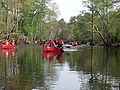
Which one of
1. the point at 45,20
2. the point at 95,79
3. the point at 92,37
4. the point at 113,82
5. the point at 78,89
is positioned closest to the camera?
the point at 78,89

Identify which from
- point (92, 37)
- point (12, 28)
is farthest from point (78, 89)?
point (92, 37)

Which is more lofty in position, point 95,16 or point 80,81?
point 95,16

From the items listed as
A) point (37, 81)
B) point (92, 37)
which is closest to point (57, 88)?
point (37, 81)

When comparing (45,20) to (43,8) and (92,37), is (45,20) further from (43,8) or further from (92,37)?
(92,37)

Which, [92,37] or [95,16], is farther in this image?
[92,37]

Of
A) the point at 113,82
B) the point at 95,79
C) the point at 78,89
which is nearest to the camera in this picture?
the point at 78,89

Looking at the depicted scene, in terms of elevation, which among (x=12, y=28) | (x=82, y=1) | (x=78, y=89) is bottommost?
(x=78, y=89)

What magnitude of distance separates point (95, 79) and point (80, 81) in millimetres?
824

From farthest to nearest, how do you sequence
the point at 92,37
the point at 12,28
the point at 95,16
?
the point at 92,37
the point at 95,16
the point at 12,28

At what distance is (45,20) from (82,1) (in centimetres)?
2589

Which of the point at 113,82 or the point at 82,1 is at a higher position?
the point at 82,1

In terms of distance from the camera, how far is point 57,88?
8.84 metres

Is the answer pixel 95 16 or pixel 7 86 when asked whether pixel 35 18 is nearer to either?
pixel 95 16

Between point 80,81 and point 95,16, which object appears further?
point 95,16
